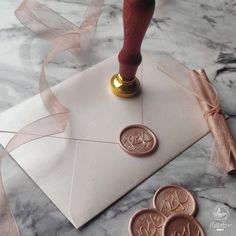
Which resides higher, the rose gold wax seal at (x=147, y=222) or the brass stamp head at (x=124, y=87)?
the brass stamp head at (x=124, y=87)

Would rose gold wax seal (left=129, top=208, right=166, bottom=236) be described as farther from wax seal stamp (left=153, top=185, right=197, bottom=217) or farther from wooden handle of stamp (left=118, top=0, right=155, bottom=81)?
wooden handle of stamp (left=118, top=0, right=155, bottom=81)

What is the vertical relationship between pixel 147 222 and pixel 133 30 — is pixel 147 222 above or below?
below

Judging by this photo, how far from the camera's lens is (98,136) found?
59 cm

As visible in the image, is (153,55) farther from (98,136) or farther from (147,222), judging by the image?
(147,222)

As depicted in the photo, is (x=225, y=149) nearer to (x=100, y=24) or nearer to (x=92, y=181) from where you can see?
(x=92, y=181)

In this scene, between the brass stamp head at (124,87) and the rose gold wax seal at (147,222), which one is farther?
the brass stamp head at (124,87)

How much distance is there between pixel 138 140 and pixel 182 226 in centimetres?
14

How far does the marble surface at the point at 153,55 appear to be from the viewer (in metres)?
0.51

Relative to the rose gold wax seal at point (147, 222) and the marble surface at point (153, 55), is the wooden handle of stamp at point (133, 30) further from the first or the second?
the rose gold wax seal at point (147, 222)

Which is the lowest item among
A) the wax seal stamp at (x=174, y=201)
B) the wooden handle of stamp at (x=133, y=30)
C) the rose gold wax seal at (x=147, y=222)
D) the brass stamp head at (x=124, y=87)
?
the rose gold wax seal at (x=147, y=222)

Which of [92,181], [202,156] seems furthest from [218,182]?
[92,181]

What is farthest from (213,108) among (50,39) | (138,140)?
(50,39)

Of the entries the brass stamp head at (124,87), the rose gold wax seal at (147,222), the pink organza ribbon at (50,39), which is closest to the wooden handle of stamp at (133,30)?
the brass stamp head at (124,87)

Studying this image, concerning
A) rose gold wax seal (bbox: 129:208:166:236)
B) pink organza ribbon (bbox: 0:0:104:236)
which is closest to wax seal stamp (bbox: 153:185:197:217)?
rose gold wax seal (bbox: 129:208:166:236)
